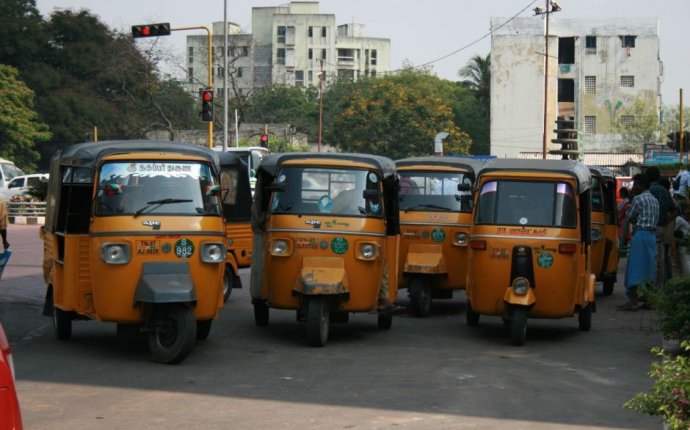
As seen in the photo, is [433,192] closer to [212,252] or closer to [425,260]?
[425,260]

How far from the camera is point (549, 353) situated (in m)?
13.4

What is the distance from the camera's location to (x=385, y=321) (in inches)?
604

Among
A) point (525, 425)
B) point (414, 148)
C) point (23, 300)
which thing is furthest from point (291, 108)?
point (525, 425)

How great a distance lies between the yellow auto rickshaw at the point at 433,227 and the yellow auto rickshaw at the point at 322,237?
2.49 m

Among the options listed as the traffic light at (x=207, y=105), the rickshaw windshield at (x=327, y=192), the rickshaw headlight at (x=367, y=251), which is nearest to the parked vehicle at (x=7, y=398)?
the rickshaw headlight at (x=367, y=251)

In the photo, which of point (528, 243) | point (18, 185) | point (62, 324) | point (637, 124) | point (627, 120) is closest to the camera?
point (62, 324)

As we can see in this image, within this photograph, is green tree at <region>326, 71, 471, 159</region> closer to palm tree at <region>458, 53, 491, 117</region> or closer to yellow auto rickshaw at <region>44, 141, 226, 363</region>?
palm tree at <region>458, 53, 491, 117</region>

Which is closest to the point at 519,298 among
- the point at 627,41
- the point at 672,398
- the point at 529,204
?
the point at 529,204

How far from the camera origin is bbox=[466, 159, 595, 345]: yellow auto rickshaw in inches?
557

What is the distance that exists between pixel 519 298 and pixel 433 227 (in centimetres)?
365

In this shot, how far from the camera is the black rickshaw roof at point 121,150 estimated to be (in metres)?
12.8

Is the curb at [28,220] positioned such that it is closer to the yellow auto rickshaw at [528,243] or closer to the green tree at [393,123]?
the yellow auto rickshaw at [528,243]

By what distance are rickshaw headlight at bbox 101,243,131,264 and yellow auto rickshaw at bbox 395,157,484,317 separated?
573 cm

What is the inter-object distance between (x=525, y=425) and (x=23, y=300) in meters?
10.9
